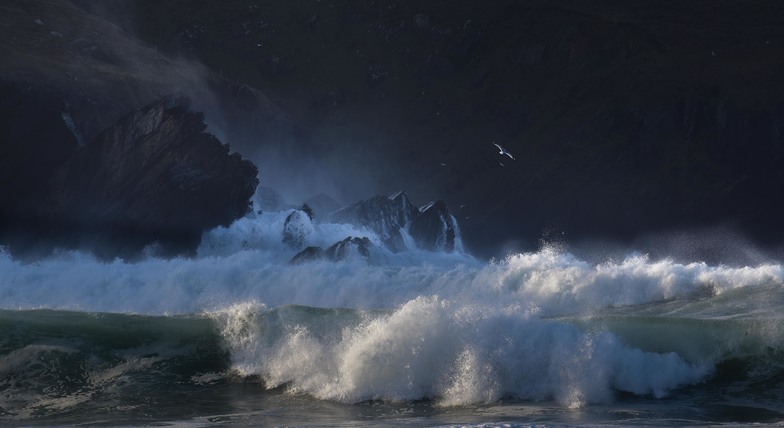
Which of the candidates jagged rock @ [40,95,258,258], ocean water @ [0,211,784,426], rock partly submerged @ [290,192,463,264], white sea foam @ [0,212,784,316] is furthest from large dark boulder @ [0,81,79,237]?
ocean water @ [0,211,784,426]

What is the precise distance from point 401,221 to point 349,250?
12329 millimetres

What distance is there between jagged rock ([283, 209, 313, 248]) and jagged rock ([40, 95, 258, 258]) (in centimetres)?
441

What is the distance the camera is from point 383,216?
63.2 meters

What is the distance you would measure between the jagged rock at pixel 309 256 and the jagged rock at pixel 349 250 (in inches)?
12.4

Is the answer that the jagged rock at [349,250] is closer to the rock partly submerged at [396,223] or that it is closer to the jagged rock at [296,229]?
the rock partly submerged at [396,223]

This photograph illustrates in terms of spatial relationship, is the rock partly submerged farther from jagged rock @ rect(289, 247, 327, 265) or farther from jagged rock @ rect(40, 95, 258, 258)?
jagged rock @ rect(40, 95, 258, 258)

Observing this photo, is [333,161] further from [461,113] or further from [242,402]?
[242,402]

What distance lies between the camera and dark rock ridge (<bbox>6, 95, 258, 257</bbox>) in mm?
52469

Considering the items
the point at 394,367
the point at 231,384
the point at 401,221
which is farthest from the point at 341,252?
the point at 394,367

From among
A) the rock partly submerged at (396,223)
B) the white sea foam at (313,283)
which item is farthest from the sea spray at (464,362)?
the rock partly submerged at (396,223)

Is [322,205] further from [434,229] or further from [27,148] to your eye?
[27,148]

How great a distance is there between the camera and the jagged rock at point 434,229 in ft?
213

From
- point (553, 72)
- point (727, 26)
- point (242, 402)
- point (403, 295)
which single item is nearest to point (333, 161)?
point (553, 72)

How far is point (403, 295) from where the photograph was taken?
1762 inches
